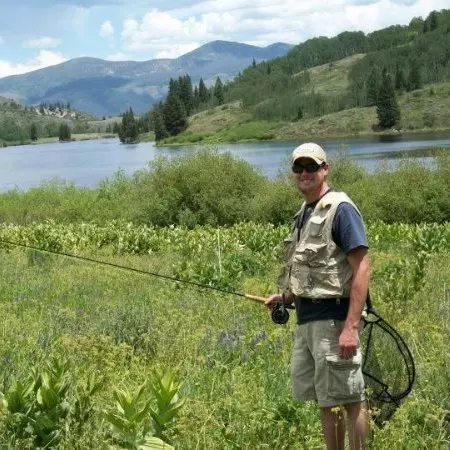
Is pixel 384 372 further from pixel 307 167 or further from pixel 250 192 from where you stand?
pixel 250 192

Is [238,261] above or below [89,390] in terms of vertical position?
below

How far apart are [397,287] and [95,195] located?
3722cm

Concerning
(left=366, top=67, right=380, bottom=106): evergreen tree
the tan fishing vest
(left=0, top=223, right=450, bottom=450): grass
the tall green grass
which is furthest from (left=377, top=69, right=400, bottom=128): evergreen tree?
the tan fishing vest

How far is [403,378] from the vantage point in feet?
17.4

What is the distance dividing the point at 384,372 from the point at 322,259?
1612mm

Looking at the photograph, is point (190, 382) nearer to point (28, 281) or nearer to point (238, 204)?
point (28, 281)

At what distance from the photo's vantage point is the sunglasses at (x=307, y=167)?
4395 mm

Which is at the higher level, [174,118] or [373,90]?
[373,90]

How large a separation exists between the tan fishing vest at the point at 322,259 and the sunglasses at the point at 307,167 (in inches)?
7.2

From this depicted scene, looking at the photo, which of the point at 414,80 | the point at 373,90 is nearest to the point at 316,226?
the point at 373,90

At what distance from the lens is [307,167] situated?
4406 mm

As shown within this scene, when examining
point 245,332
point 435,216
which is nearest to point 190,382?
point 245,332

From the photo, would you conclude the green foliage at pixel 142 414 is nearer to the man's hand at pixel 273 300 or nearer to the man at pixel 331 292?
the man at pixel 331 292

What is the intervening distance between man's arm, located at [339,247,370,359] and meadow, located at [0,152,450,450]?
2.07ft
